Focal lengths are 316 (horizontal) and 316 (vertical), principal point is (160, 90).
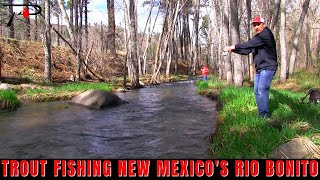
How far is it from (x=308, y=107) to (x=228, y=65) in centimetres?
970

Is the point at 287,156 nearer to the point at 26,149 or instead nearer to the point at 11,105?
the point at 26,149

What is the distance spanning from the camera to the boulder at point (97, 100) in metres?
11.8

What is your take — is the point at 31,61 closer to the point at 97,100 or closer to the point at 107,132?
the point at 97,100

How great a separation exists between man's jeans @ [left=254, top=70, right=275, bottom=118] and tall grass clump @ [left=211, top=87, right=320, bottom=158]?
0.61ft

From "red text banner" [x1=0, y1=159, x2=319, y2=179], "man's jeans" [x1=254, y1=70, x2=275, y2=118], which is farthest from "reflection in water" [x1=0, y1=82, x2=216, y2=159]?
"man's jeans" [x1=254, y1=70, x2=275, y2=118]

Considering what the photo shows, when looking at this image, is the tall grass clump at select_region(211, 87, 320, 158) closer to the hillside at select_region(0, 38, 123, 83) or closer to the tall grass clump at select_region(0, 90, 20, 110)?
the tall grass clump at select_region(0, 90, 20, 110)

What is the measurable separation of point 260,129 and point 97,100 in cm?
769

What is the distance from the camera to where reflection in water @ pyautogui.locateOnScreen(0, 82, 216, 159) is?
5.71 metres

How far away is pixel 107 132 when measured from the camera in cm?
752

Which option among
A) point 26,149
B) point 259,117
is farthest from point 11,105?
point 259,117

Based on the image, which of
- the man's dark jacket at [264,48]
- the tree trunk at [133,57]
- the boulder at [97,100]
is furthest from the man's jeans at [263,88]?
the tree trunk at [133,57]

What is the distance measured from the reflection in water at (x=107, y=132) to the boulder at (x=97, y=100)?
0.53 m

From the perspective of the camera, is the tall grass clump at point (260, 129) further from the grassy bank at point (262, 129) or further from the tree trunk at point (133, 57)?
the tree trunk at point (133, 57)

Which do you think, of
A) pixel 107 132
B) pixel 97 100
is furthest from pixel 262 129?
pixel 97 100
